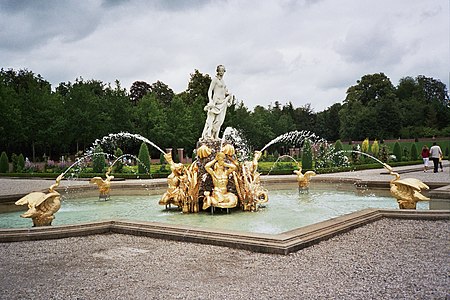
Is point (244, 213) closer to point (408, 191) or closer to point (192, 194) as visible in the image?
point (192, 194)

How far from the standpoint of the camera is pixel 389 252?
5746 millimetres

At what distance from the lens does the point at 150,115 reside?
4691 centimetres

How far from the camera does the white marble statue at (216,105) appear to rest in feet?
38.0

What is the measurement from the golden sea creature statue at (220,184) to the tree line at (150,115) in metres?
20.4

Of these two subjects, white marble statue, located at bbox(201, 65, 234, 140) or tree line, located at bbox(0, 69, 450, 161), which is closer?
white marble statue, located at bbox(201, 65, 234, 140)

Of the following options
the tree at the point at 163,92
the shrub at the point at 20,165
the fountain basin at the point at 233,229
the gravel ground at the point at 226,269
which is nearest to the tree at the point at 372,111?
the tree at the point at 163,92

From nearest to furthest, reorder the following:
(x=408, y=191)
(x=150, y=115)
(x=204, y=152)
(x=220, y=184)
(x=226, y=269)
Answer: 1. (x=226, y=269)
2. (x=408, y=191)
3. (x=220, y=184)
4. (x=204, y=152)
5. (x=150, y=115)

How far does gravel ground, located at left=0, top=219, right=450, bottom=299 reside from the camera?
4.33 meters

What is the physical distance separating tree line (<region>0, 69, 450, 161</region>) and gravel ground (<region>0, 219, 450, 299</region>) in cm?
2290

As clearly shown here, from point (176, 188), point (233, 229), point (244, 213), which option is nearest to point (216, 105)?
point (176, 188)

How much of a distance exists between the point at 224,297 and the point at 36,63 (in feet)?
12.1

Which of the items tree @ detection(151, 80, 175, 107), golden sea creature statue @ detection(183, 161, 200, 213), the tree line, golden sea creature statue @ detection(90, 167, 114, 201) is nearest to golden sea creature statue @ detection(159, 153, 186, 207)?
golden sea creature statue @ detection(183, 161, 200, 213)

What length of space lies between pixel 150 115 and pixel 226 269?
1689 inches

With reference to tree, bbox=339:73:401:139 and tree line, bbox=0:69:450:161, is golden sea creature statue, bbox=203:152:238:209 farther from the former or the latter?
tree, bbox=339:73:401:139
